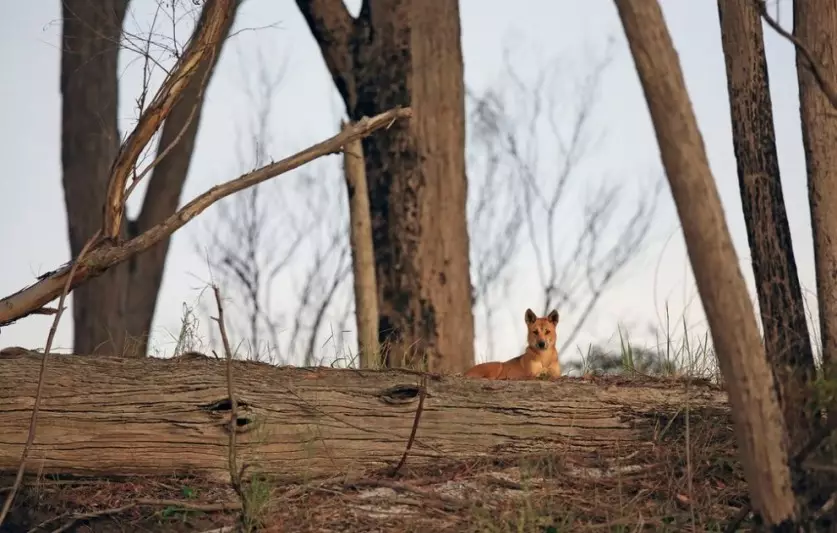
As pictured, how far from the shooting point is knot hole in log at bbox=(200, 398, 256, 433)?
5.58 m

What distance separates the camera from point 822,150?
616 centimetres

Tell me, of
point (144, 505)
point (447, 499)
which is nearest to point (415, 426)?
point (447, 499)

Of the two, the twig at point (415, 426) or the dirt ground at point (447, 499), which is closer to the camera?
the dirt ground at point (447, 499)

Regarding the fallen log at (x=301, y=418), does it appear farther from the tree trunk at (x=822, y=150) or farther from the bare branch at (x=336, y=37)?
the bare branch at (x=336, y=37)

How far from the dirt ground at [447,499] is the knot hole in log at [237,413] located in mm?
322

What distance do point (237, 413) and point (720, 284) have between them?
2.59 m

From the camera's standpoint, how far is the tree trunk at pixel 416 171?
8.84 meters

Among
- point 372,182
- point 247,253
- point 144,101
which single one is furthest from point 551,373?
point 247,253

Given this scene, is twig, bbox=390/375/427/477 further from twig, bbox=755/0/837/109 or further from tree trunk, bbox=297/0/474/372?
tree trunk, bbox=297/0/474/372

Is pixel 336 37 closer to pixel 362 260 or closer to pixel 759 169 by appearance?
pixel 362 260

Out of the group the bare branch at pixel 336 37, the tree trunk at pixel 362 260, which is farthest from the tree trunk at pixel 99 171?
the tree trunk at pixel 362 260

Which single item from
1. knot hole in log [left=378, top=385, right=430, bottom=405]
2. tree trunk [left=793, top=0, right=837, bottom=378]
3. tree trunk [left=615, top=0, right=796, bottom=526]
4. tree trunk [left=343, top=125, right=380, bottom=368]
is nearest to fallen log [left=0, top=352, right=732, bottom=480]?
knot hole in log [left=378, top=385, right=430, bottom=405]

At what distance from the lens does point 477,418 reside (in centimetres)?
584

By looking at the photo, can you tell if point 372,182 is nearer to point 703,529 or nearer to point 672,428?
point 672,428
